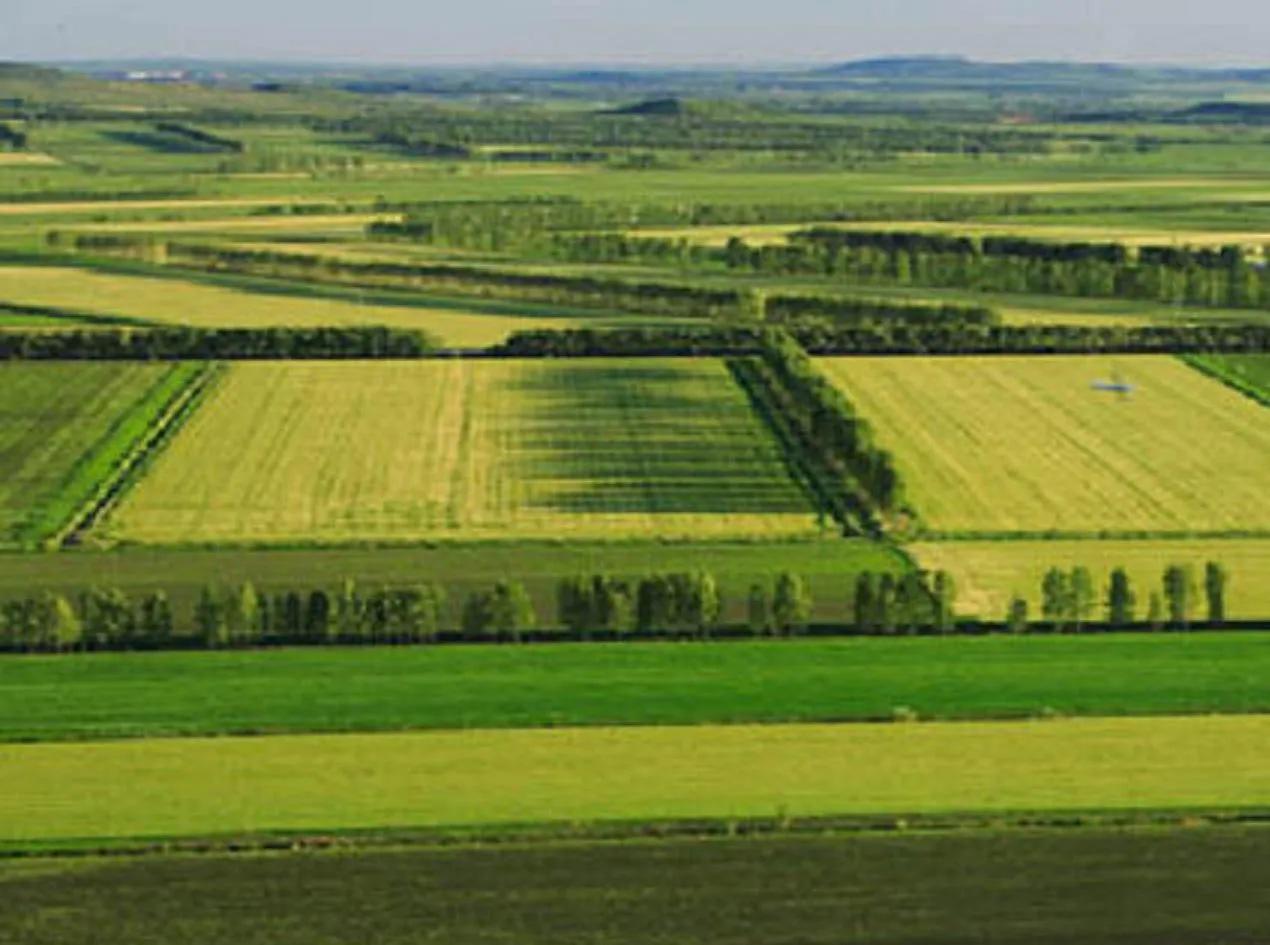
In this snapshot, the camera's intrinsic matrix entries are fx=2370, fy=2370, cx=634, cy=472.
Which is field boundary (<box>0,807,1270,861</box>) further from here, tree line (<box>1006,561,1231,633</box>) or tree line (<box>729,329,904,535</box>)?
tree line (<box>729,329,904,535</box>)

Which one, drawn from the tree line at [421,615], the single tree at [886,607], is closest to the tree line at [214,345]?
the tree line at [421,615]

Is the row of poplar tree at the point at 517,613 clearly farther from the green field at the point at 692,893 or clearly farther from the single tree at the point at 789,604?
the green field at the point at 692,893

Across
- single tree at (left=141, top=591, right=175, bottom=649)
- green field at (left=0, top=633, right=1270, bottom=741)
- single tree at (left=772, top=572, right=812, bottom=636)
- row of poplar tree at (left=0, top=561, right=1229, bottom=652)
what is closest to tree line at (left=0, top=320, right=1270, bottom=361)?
row of poplar tree at (left=0, top=561, right=1229, bottom=652)

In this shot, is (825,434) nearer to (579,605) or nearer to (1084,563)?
(1084,563)

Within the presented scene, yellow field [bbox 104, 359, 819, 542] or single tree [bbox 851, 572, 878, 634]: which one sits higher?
single tree [bbox 851, 572, 878, 634]

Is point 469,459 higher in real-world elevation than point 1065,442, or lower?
lower

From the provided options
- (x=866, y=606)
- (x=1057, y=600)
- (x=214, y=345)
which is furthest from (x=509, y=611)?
(x=214, y=345)
